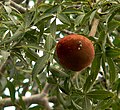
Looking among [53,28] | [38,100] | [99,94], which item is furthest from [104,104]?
[38,100]

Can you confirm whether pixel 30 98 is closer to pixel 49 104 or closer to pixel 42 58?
pixel 49 104

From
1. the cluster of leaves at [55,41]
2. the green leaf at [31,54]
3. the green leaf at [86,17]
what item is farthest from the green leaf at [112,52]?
the green leaf at [31,54]

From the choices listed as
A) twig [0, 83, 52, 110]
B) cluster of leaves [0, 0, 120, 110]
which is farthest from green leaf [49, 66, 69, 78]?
twig [0, 83, 52, 110]

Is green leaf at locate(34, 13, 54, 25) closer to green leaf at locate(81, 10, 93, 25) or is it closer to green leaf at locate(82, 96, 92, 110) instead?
green leaf at locate(81, 10, 93, 25)

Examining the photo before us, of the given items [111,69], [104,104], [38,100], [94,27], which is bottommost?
[38,100]

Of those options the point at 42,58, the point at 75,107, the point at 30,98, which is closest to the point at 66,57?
the point at 42,58

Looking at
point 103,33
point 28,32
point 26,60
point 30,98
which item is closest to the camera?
point 103,33

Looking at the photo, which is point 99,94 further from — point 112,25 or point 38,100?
point 38,100

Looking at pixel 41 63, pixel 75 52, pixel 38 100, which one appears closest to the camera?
pixel 75 52
